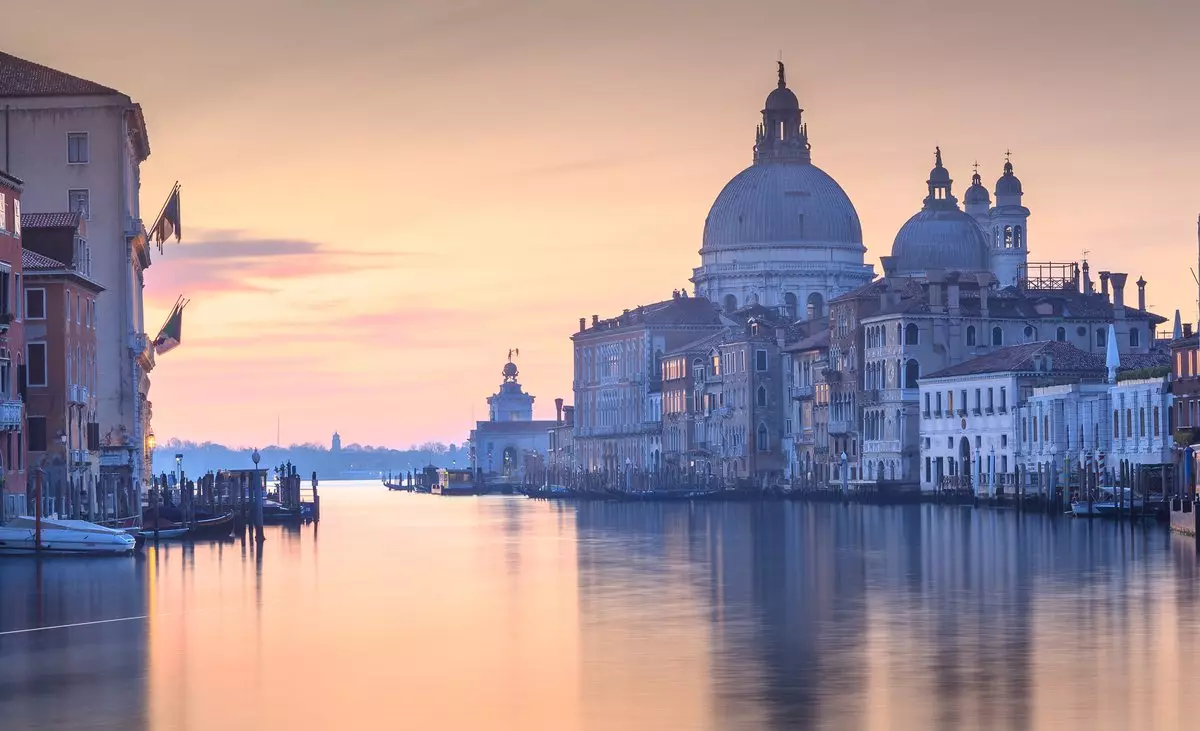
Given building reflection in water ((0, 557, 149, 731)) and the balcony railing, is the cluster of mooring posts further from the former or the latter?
building reflection in water ((0, 557, 149, 731))

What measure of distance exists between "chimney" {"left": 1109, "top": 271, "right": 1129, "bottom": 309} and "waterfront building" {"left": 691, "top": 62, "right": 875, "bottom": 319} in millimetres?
42750

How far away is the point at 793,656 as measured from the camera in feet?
84.8

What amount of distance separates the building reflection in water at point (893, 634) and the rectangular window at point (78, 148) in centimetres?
2411

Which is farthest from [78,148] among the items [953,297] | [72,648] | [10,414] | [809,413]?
[809,413]

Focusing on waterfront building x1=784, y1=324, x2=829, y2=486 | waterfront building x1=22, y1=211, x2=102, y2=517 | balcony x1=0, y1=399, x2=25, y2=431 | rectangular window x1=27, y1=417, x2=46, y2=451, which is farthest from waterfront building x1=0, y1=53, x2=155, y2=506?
waterfront building x1=784, y1=324, x2=829, y2=486

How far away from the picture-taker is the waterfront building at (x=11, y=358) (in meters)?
49.5

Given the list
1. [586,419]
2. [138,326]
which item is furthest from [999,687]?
[586,419]

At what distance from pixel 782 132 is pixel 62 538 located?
383ft

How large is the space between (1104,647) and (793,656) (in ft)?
12.0

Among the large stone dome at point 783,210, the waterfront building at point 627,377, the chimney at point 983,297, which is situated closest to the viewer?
the chimney at point 983,297

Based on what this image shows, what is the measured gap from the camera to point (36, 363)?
184 ft

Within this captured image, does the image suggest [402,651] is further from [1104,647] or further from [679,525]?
[679,525]

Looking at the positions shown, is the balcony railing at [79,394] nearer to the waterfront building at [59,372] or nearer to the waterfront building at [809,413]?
the waterfront building at [59,372]

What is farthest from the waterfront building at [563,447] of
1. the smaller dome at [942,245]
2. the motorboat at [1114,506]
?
the motorboat at [1114,506]
